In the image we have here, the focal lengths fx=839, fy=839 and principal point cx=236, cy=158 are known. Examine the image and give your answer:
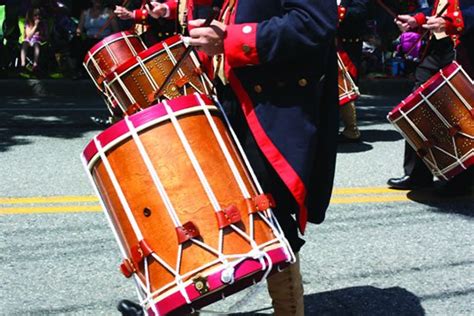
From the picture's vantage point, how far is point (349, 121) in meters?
6.90

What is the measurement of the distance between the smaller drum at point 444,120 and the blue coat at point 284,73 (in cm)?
204

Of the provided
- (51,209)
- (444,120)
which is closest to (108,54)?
(51,209)

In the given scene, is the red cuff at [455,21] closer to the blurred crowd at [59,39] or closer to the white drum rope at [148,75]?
the white drum rope at [148,75]

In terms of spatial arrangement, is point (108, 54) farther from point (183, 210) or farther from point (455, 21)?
point (183, 210)

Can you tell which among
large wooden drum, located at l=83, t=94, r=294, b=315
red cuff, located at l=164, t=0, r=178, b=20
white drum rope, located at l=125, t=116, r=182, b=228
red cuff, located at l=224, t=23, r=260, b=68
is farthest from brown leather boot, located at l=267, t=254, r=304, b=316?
red cuff, located at l=164, t=0, r=178, b=20

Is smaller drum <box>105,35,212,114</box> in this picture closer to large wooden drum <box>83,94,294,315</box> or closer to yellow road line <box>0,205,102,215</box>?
yellow road line <box>0,205,102,215</box>

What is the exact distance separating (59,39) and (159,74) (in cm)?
768

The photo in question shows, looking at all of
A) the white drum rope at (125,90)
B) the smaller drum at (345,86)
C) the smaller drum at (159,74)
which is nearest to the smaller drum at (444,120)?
the smaller drum at (159,74)

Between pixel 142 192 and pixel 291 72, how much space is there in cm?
59

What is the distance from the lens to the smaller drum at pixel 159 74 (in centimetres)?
491

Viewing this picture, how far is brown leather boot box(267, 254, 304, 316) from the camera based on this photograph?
2.79 m

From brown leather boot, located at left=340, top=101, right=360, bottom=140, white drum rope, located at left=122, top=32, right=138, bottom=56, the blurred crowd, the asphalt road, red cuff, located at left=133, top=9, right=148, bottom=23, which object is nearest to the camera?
the asphalt road

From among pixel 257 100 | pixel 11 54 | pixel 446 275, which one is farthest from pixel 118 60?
pixel 11 54

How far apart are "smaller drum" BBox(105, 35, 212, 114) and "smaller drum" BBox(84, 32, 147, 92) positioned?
449 mm
